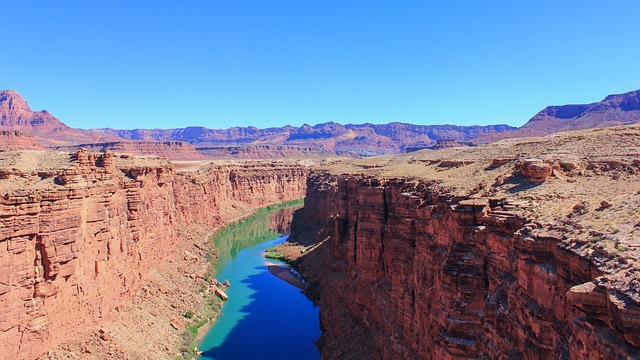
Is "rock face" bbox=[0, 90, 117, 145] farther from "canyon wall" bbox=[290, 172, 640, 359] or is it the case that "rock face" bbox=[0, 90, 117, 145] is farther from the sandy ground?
"canyon wall" bbox=[290, 172, 640, 359]

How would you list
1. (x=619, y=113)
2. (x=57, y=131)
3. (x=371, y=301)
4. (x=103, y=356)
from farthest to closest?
(x=57, y=131) → (x=619, y=113) → (x=371, y=301) → (x=103, y=356)

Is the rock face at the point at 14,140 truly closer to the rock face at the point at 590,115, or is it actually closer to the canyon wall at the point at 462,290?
the canyon wall at the point at 462,290

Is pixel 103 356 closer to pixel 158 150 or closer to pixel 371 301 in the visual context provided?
pixel 371 301

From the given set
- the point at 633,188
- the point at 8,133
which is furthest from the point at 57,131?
the point at 633,188

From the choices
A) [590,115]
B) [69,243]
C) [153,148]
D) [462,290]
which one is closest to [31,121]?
[153,148]

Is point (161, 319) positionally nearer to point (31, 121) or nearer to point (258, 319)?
point (258, 319)

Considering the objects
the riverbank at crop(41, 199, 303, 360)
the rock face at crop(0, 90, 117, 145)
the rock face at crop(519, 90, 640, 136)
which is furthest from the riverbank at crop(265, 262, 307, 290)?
the rock face at crop(0, 90, 117, 145)

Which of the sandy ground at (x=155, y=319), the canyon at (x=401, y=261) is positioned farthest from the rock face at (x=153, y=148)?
the canyon at (x=401, y=261)
